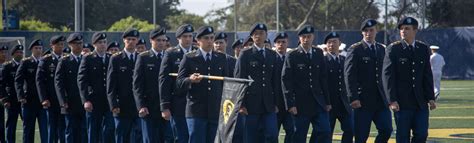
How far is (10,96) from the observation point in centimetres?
1589

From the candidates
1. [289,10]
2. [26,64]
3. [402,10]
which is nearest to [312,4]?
[289,10]

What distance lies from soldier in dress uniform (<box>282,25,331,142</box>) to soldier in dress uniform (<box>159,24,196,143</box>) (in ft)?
4.32

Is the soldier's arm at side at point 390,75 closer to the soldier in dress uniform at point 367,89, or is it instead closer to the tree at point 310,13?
the soldier in dress uniform at point 367,89

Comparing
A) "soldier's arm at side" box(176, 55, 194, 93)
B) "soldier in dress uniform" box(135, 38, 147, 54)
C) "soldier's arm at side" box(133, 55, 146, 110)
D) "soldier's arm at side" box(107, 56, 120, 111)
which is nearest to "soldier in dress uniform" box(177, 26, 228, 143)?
"soldier's arm at side" box(176, 55, 194, 93)

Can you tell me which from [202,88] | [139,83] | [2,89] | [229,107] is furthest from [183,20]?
[229,107]

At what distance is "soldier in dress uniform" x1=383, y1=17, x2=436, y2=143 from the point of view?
12.2 metres

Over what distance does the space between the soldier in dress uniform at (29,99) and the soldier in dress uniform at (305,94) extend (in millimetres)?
4228

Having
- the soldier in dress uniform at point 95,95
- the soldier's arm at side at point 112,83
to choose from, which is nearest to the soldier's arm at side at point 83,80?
the soldier in dress uniform at point 95,95

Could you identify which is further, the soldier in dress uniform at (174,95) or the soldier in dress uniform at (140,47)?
the soldier in dress uniform at (140,47)

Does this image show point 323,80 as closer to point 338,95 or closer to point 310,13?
point 338,95

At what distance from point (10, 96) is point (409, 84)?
6.49 metres

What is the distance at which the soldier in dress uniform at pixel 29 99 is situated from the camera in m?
15.2

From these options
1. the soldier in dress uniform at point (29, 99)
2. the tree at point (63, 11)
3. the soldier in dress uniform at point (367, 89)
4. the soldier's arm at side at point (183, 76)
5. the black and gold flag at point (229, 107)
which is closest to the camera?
the black and gold flag at point (229, 107)

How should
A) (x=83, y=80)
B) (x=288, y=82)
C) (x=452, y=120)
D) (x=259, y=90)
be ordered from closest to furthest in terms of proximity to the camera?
(x=259, y=90), (x=288, y=82), (x=83, y=80), (x=452, y=120)
